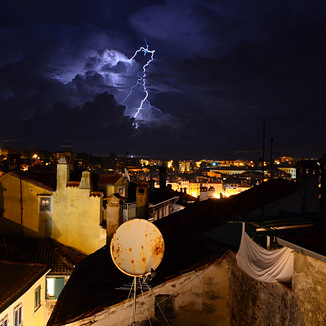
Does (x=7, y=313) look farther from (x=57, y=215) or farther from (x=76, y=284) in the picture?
(x=57, y=215)

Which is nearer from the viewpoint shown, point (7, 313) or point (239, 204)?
point (7, 313)

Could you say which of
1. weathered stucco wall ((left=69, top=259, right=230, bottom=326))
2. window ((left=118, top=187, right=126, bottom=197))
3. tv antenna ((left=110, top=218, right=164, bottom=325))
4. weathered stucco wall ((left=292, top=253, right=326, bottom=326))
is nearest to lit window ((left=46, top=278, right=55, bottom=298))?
window ((left=118, top=187, right=126, bottom=197))

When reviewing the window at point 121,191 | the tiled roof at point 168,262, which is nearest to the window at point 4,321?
the tiled roof at point 168,262

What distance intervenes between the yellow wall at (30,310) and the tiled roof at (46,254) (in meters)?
1.42

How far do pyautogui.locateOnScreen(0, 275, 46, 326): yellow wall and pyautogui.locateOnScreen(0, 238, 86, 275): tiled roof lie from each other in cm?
142

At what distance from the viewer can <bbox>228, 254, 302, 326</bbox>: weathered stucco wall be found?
4887mm

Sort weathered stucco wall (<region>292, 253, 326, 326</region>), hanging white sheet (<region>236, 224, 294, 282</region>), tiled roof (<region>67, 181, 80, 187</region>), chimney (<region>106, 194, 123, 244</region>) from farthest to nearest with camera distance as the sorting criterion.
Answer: tiled roof (<region>67, 181, 80, 187</region>)
chimney (<region>106, 194, 123, 244</region>)
hanging white sheet (<region>236, 224, 294, 282</region>)
weathered stucco wall (<region>292, 253, 326, 326</region>)

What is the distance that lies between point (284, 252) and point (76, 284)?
18.6 feet

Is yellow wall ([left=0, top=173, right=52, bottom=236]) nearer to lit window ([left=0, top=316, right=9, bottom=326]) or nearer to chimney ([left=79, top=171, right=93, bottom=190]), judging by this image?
chimney ([left=79, top=171, right=93, bottom=190])

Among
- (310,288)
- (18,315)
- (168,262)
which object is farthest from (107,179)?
(310,288)

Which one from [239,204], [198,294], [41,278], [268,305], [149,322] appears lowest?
[41,278]

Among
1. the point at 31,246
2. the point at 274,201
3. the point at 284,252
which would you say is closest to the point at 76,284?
the point at 284,252

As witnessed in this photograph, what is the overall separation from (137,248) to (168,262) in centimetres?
211

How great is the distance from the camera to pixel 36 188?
1616 centimetres
